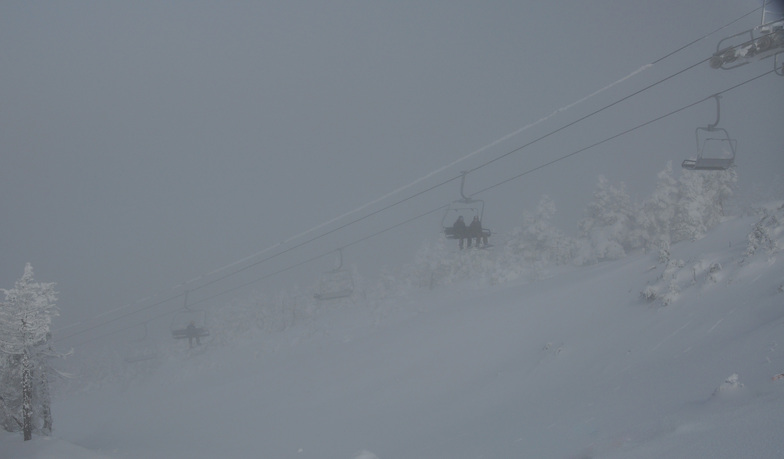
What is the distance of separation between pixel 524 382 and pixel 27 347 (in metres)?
24.5

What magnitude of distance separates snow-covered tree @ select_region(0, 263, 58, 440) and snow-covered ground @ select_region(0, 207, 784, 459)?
1.94 meters

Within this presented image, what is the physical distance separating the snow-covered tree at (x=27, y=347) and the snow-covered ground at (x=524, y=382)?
1.94 meters

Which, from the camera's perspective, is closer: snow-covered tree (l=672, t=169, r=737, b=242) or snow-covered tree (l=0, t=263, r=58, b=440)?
snow-covered tree (l=0, t=263, r=58, b=440)

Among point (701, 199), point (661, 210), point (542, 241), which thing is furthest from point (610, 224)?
point (701, 199)

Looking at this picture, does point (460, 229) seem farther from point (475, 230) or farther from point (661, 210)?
point (661, 210)

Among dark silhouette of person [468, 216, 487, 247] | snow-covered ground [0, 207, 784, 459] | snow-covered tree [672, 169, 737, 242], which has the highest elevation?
snow-covered tree [672, 169, 737, 242]

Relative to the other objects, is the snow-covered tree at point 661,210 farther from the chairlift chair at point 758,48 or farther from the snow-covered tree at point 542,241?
the chairlift chair at point 758,48

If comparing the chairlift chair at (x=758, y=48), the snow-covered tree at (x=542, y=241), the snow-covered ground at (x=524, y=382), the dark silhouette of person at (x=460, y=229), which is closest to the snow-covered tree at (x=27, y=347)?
the snow-covered ground at (x=524, y=382)

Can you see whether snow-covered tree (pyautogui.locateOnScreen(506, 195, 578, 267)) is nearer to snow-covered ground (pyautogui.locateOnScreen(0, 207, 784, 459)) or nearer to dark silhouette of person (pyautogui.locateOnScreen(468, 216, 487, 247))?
snow-covered ground (pyautogui.locateOnScreen(0, 207, 784, 459))

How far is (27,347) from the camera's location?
77.0 ft

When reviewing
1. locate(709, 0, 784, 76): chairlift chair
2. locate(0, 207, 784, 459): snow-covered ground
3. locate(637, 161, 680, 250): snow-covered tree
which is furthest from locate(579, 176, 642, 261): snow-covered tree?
locate(709, 0, 784, 76): chairlift chair

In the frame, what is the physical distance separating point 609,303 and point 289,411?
2382 cm

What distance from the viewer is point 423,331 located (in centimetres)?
4134

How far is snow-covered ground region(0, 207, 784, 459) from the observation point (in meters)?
9.38
